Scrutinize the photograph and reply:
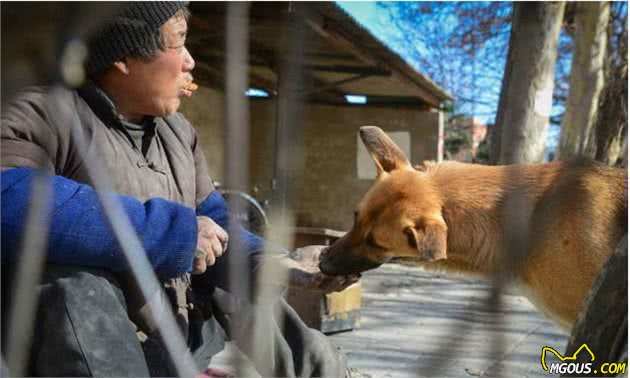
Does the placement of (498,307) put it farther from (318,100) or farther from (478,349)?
(318,100)

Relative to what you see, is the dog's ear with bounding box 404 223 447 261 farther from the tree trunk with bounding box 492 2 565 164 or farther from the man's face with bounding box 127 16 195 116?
the tree trunk with bounding box 492 2 565 164

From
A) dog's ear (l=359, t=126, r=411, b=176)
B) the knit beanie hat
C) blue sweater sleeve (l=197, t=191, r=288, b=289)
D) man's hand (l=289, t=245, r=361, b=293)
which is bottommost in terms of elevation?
man's hand (l=289, t=245, r=361, b=293)

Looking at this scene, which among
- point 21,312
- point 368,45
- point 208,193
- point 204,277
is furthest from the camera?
point 368,45

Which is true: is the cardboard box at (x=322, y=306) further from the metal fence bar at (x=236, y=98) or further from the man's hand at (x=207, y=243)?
the metal fence bar at (x=236, y=98)

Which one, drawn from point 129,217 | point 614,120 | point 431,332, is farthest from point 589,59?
point 129,217

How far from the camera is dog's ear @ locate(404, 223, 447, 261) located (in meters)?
2.94

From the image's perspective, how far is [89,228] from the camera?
170 centimetres

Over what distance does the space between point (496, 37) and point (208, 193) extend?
9355 millimetres

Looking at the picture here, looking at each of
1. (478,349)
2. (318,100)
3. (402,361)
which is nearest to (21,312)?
(478,349)

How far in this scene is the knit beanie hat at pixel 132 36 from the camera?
1.87 m

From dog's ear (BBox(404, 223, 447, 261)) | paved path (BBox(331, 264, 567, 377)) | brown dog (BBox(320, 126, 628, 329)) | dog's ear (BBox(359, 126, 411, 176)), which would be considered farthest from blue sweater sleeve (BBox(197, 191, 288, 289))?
dog's ear (BBox(359, 126, 411, 176))

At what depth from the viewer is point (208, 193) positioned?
2512 millimetres

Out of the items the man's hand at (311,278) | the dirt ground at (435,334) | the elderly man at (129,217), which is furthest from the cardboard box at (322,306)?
the elderly man at (129,217)

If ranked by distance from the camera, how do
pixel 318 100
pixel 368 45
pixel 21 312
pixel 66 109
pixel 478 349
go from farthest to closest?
pixel 318 100 → pixel 368 45 → pixel 478 349 → pixel 66 109 → pixel 21 312
